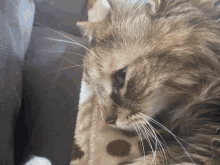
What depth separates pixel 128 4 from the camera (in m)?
0.57

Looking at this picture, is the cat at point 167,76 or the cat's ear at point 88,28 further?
the cat's ear at point 88,28

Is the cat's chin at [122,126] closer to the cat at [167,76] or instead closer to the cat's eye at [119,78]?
the cat at [167,76]

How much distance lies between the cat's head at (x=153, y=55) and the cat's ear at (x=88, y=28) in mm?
58

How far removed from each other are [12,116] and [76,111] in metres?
0.20

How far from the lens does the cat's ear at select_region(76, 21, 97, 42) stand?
0.65 m

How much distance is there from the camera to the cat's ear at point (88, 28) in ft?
2.14

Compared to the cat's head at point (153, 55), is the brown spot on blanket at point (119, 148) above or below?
below

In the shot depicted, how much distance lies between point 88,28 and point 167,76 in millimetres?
387

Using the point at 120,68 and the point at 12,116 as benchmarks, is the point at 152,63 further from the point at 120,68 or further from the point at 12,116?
the point at 12,116

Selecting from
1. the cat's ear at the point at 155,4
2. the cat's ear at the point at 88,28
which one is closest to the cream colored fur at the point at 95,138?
the cat's ear at the point at 88,28

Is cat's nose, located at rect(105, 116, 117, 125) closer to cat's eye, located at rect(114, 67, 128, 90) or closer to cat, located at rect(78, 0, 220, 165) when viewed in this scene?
cat, located at rect(78, 0, 220, 165)

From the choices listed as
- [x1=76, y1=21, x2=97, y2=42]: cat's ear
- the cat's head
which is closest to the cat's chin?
the cat's head

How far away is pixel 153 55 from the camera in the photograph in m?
0.50

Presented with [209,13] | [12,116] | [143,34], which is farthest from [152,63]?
[12,116]
